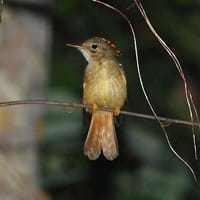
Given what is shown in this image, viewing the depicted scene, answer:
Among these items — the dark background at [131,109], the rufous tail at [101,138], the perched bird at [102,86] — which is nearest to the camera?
the rufous tail at [101,138]

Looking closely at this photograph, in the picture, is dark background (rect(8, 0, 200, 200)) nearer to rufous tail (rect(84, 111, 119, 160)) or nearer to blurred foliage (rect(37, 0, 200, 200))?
blurred foliage (rect(37, 0, 200, 200))

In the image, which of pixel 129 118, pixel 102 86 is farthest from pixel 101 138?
pixel 129 118

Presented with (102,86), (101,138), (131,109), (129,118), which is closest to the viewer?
(101,138)

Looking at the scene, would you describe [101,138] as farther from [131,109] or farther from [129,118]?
[129,118]

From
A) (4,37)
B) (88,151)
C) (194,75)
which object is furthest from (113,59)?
(194,75)

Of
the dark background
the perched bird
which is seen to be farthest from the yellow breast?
the dark background

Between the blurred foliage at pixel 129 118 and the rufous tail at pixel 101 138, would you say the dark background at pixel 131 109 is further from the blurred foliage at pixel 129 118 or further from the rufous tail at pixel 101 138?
the rufous tail at pixel 101 138

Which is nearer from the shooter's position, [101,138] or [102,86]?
[101,138]

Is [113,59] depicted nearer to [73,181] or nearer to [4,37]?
[4,37]

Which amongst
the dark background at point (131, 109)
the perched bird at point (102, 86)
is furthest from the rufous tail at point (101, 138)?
the dark background at point (131, 109)
